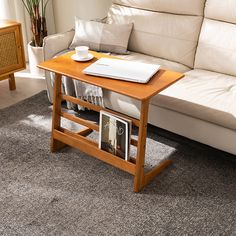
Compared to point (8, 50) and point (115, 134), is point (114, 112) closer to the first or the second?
point (115, 134)

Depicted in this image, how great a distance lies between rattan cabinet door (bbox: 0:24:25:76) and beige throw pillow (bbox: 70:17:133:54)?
523 mm

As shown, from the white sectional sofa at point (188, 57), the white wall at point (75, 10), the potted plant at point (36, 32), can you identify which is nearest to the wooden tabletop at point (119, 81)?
the white sectional sofa at point (188, 57)

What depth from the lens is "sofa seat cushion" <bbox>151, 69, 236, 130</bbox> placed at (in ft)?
6.62

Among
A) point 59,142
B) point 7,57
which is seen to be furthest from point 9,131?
point 7,57

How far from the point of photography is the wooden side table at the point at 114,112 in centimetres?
182

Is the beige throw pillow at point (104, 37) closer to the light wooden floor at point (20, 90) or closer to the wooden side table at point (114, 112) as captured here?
the wooden side table at point (114, 112)

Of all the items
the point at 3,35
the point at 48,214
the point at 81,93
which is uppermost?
the point at 3,35

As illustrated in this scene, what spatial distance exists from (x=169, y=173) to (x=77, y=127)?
0.76 metres

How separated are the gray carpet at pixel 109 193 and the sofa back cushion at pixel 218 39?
0.55 meters

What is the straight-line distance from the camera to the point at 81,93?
8.16 feet

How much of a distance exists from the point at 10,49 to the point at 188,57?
1401 mm

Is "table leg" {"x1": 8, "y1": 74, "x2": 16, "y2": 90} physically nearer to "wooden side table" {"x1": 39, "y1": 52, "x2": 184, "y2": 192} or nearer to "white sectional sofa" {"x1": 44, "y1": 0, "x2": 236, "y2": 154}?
"white sectional sofa" {"x1": 44, "y1": 0, "x2": 236, "y2": 154}

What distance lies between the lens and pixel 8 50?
118 inches

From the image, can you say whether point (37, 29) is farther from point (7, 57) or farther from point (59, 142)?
point (59, 142)
